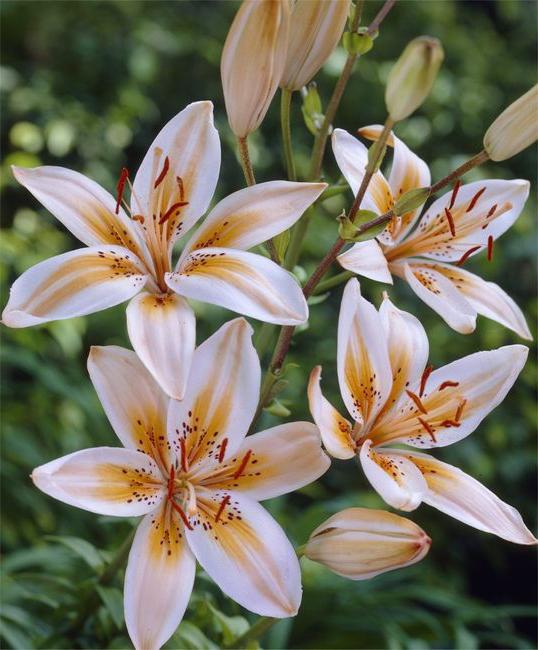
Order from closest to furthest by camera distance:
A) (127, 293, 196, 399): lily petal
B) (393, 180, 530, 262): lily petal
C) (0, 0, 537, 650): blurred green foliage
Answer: (127, 293, 196, 399): lily petal < (393, 180, 530, 262): lily petal < (0, 0, 537, 650): blurred green foliage

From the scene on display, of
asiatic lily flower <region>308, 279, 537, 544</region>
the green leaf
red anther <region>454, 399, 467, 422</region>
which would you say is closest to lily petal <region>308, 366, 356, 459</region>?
asiatic lily flower <region>308, 279, 537, 544</region>

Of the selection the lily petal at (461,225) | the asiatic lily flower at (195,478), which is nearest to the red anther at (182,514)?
the asiatic lily flower at (195,478)

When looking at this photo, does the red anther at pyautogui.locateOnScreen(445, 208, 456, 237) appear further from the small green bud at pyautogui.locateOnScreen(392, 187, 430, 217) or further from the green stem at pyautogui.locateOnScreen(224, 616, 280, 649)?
the green stem at pyautogui.locateOnScreen(224, 616, 280, 649)

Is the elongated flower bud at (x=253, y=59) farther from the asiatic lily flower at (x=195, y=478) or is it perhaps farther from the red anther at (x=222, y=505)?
the red anther at (x=222, y=505)

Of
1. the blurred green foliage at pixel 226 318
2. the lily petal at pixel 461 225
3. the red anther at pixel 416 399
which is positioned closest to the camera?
the red anther at pixel 416 399

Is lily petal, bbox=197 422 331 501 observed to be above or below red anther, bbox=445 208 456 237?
below

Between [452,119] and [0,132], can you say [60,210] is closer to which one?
[0,132]
